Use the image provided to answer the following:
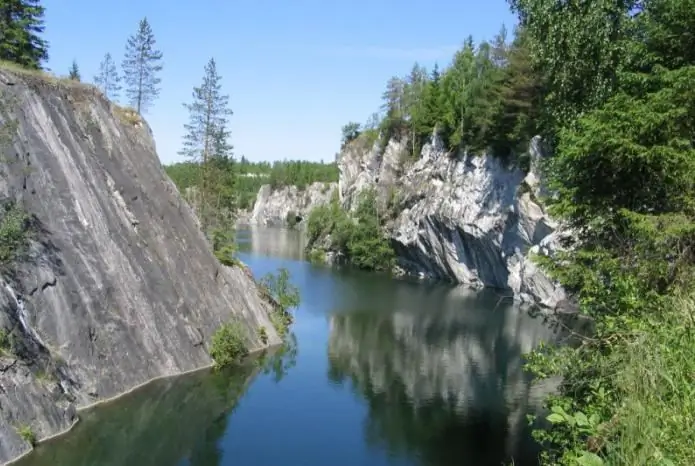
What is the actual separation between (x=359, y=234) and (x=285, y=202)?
8417cm

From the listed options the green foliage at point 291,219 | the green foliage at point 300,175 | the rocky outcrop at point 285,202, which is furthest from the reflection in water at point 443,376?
the green foliage at point 300,175

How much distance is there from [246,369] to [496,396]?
12260 millimetres

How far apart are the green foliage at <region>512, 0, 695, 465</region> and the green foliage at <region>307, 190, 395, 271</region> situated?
58532mm

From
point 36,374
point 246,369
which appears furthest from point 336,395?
point 36,374

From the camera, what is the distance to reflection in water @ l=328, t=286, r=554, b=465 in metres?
23.9

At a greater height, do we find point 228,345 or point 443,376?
point 228,345

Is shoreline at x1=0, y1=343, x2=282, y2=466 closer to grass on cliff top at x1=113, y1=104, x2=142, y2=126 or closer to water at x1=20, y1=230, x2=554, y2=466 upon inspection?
water at x1=20, y1=230, x2=554, y2=466

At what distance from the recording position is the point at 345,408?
91.1 feet

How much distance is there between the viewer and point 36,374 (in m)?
21.9

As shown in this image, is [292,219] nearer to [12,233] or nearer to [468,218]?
[468,218]

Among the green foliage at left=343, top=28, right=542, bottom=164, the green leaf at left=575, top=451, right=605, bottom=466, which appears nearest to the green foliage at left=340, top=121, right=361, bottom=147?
the green foliage at left=343, top=28, right=542, bottom=164

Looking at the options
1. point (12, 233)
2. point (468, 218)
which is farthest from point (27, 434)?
point (468, 218)

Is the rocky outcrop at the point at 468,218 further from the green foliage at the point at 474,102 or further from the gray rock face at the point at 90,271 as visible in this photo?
the gray rock face at the point at 90,271

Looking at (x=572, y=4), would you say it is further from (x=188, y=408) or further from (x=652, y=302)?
(x=188, y=408)
